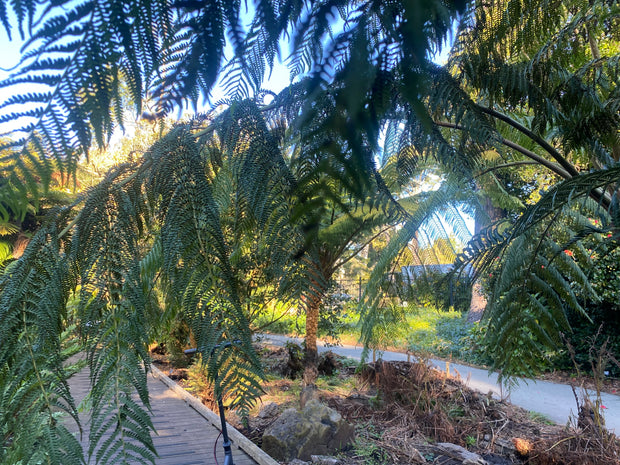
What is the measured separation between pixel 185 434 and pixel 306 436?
1636 mm

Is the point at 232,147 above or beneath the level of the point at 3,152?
above

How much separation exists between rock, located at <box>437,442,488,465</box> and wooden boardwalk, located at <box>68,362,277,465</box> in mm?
1748

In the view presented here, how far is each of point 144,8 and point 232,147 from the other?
511 mm

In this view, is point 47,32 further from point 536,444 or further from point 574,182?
point 536,444

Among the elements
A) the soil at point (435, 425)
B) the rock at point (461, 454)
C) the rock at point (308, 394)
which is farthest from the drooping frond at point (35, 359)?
the rock at point (308, 394)

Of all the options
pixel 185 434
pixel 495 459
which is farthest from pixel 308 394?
pixel 495 459

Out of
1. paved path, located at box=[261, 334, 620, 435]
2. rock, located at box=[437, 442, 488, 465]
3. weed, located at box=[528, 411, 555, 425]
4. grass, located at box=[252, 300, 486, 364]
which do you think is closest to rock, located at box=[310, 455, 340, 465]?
rock, located at box=[437, 442, 488, 465]

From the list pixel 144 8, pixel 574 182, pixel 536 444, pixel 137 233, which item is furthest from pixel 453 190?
pixel 144 8

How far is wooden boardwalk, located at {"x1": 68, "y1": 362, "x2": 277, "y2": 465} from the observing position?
4.26m

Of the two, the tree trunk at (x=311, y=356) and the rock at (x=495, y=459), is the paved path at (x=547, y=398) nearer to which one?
the rock at (x=495, y=459)

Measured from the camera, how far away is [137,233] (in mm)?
1072

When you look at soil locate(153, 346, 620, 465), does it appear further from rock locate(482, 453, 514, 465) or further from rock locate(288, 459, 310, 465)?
rock locate(288, 459, 310, 465)

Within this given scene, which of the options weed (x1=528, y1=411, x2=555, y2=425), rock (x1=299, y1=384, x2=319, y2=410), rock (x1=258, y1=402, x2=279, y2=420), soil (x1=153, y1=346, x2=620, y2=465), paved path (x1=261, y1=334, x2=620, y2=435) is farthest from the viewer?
rock (x1=299, y1=384, x2=319, y2=410)

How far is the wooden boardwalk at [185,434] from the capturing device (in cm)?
426
